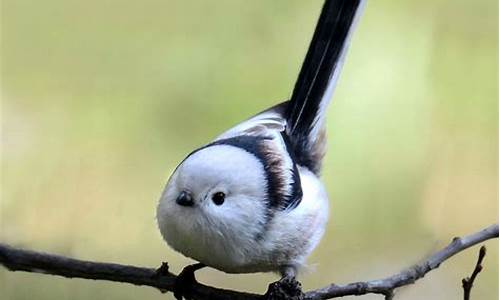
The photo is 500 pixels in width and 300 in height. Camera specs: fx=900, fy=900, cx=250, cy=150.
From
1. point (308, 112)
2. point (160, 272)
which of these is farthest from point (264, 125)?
point (160, 272)

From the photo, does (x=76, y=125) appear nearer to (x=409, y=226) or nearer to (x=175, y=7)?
(x=175, y=7)

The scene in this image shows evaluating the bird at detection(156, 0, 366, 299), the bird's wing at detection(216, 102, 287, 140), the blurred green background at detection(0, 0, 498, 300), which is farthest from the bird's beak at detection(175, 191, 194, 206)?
the blurred green background at detection(0, 0, 498, 300)

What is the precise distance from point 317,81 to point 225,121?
207 millimetres

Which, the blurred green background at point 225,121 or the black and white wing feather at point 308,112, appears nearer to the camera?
the black and white wing feather at point 308,112

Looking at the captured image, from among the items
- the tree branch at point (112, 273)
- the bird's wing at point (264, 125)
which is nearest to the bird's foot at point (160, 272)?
the tree branch at point (112, 273)

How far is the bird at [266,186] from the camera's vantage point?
0.60 m

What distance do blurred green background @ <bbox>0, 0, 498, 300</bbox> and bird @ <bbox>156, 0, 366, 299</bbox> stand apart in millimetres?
177

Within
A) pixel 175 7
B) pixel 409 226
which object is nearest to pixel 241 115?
pixel 175 7

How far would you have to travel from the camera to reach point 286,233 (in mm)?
641

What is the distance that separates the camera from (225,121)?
Result: 888mm

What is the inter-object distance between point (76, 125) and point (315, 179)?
0.97 feet

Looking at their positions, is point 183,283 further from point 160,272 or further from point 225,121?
point 225,121

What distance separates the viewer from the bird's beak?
587 millimetres

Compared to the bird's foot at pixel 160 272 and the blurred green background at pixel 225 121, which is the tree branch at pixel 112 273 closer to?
the bird's foot at pixel 160 272
